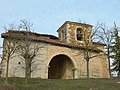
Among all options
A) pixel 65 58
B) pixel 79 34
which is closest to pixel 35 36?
pixel 65 58

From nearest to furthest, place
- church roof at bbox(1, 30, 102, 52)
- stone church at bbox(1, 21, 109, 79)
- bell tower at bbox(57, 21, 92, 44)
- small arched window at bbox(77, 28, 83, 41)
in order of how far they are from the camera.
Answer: church roof at bbox(1, 30, 102, 52)
stone church at bbox(1, 21, 109, 79)
bell tower at bbox(57, 21, 92, 44)
small arched window at bbox(77, 28, 83, 41)

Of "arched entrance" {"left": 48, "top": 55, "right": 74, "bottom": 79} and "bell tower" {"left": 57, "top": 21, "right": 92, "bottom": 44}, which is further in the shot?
"bell tower" {"left": 57, "top": 21, "right": 92, "bottom": 44}

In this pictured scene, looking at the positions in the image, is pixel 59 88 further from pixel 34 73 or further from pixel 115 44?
pixel 115 44

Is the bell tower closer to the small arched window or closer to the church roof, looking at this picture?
the small arched window

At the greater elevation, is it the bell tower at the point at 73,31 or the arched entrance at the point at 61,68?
the bell tower at the point at 73,31

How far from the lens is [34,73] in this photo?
106ft

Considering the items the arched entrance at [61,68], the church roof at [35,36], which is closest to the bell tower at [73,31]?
the church roof at [35,36]

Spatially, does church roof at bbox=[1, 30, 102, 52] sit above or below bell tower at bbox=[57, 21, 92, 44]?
below

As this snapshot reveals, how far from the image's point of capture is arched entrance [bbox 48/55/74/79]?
120 ft

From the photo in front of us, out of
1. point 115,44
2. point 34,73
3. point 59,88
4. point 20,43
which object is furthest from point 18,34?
point 115,44

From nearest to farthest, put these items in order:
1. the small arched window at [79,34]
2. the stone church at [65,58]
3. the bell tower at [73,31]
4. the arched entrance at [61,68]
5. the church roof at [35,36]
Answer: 1. the church roof at [35,36]
2. the stone church at [65,58]
3. the arched entrance at [61,68]
4. the bell tower at [73,31]
5. the small arched window at [79,34]

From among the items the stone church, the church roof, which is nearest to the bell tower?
the stone church

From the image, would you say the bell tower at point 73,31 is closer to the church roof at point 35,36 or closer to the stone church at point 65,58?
the stone church at point 65,58

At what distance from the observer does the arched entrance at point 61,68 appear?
3669 centimetres
